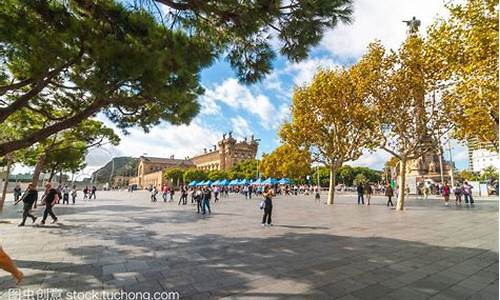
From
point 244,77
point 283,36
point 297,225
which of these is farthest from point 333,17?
point 297,225

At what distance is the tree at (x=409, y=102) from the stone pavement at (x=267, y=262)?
810 cm

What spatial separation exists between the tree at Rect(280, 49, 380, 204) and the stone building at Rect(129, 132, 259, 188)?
90.2 m

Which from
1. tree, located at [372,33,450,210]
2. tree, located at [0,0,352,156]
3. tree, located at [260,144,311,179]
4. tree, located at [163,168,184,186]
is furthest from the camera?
tree, located at [163,168,184,186]

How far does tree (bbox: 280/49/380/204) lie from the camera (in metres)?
21.8

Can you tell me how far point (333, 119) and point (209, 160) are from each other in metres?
117

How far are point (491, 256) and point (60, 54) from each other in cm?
1009

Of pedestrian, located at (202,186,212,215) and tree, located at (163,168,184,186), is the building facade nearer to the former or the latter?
pedestrian, located at (202,186,212,215)

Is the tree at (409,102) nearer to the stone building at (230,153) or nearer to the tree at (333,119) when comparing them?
the tree at (333,119)

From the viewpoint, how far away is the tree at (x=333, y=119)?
859 inches

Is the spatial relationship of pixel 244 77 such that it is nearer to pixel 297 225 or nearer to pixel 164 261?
pixel 164 261

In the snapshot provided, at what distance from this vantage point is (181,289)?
16.8ft

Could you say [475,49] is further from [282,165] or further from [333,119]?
[282,165]

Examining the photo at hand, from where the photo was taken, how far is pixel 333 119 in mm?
24484

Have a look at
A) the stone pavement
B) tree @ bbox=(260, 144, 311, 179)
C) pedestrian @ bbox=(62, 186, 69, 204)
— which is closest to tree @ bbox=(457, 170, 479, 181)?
tree @ bbox=(260, 144, 311, 179)
